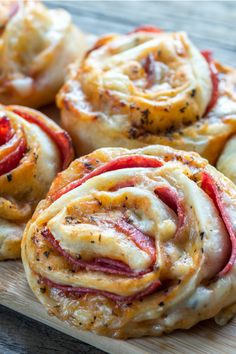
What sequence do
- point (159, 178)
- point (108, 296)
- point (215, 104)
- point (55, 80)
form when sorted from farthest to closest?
point (55, 80), point (215, 104), point (159, 178), point (108, 296)

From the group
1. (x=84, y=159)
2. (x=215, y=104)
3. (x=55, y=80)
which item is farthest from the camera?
(x=55, y=80)

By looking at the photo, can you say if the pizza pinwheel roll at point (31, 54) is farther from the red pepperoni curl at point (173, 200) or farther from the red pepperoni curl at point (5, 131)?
the red pepperoni curl at point (173, 200)

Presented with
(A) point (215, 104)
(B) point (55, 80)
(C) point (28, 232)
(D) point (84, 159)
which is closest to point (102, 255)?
(C) point (28, 232)

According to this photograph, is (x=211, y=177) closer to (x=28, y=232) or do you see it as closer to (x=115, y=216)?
(x=115, y=216)

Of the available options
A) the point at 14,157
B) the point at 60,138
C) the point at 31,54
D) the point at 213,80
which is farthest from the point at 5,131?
the point at 213,80

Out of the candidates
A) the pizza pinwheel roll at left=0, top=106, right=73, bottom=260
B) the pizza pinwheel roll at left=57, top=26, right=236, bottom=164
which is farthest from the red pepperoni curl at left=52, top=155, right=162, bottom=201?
the pizza pinwheel roll at left=57, top=26, right=236, bottom=164

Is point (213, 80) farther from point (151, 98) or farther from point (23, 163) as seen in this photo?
point (23, 163)
